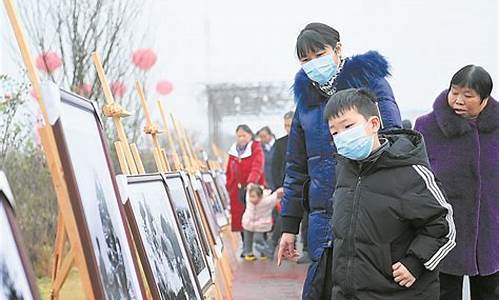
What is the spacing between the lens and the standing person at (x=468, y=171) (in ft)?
14.1

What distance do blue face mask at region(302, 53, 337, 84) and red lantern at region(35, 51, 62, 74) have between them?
4572 millimetres

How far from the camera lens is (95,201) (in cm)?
237

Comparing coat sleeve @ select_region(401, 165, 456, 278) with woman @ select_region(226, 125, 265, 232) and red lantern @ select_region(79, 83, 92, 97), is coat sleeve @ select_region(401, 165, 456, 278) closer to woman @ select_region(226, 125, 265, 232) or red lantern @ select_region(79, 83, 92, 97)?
red lantern @ select_region(79, 83, 92, 97)

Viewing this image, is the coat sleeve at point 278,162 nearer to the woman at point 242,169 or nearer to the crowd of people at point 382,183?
the woman at point 242,169

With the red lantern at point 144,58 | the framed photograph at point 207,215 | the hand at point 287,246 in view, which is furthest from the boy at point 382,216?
the red lantern at point 144,58

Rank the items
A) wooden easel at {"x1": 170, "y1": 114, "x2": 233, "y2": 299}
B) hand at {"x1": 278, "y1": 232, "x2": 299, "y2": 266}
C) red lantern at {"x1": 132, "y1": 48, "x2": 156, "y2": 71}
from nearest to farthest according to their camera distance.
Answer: hand at {"x1": 278, "y1": 232, "x2": 299, "y2": 266}
wooden easel at {"x1": 170, "y1": 114, "x2": 233, "y2": 299}
red lantern at {"x1": 132, "y1": 48, "x2": 156, "y2": 71}

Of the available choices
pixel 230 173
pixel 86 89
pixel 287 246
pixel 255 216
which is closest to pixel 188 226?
pixel 287 246

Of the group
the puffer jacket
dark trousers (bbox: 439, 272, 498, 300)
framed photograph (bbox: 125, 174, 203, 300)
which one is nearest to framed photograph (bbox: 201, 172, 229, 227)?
the puffer jacket

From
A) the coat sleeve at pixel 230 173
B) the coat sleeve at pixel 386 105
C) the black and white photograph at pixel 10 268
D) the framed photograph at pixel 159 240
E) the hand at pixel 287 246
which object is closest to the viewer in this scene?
the black and white photograph at pixel 10 268

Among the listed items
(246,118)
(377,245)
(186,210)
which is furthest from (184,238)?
(246,118)

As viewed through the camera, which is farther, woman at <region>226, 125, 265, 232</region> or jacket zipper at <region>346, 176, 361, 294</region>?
woman at <region>226, 125, 265, 232</region>

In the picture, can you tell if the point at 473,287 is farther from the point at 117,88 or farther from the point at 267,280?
the point at 117,88

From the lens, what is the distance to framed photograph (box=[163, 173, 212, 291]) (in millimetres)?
4205

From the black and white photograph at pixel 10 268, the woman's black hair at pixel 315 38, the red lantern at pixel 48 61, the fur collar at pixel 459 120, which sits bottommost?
the fur collar at pixel 459 120
